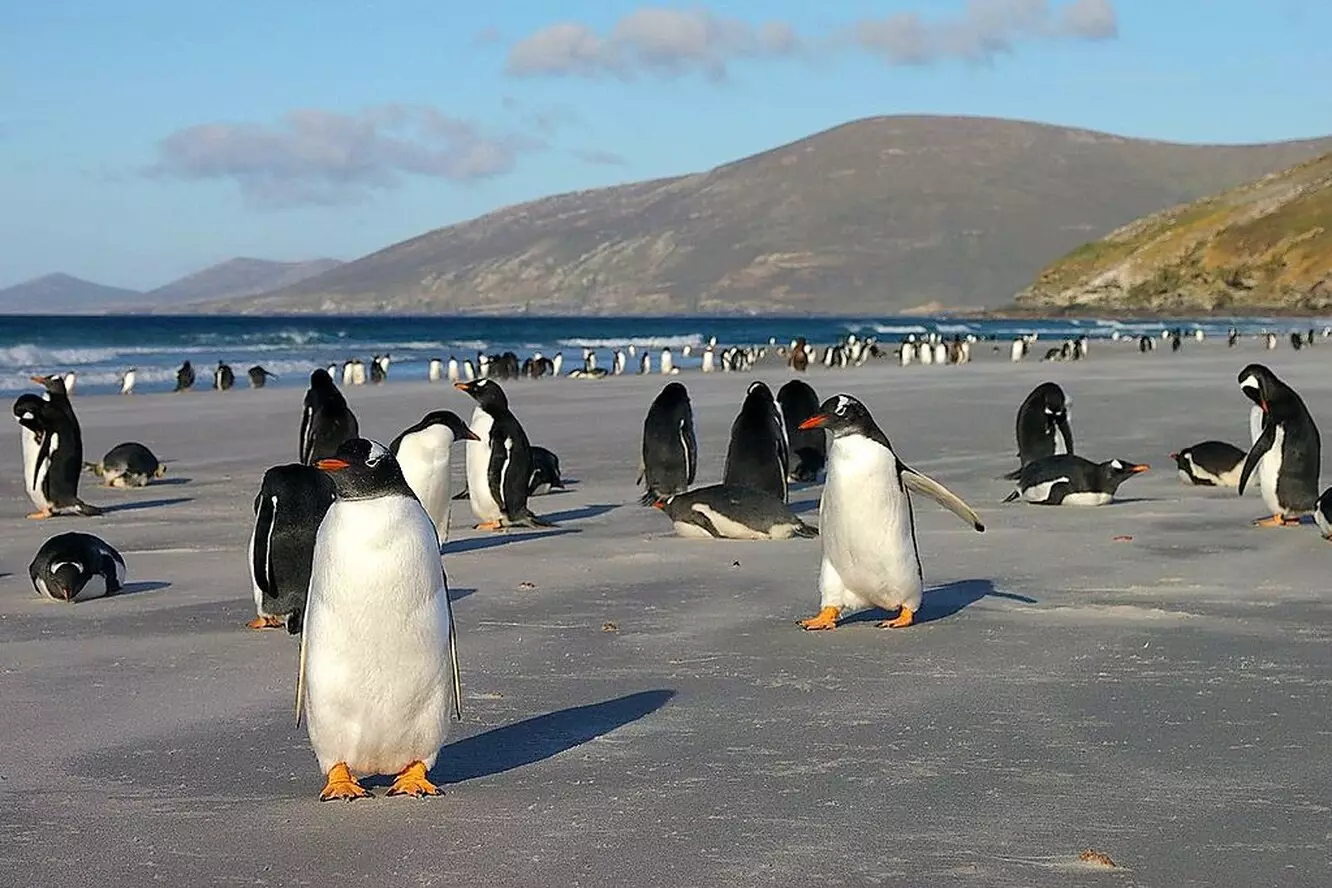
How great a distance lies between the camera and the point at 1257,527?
10305 mm

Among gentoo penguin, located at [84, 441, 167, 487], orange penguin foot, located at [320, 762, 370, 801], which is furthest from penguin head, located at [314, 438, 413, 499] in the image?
gentoo penguin, located at [84, 441, 167, 487]

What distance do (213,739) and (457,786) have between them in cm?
96

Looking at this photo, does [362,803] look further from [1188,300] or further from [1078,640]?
[1188,300]

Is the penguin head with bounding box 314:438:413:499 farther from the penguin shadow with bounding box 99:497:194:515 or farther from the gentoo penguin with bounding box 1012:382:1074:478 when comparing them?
the gentoo penguin with bounding box 1012:382:1074:478

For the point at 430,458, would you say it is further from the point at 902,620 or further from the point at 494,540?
the point at 902,620

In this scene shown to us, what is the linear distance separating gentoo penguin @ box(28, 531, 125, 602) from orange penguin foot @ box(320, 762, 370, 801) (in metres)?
3.85

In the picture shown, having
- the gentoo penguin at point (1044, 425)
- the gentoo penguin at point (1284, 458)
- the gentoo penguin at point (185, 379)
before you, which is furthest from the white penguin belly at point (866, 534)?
the gentoo penguin at point (185, 379)

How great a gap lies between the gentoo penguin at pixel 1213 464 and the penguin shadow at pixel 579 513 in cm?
402

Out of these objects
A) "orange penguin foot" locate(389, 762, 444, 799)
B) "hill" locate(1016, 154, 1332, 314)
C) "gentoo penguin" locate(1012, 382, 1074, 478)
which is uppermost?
"hill" locate(1016, 154, 1332, 314)

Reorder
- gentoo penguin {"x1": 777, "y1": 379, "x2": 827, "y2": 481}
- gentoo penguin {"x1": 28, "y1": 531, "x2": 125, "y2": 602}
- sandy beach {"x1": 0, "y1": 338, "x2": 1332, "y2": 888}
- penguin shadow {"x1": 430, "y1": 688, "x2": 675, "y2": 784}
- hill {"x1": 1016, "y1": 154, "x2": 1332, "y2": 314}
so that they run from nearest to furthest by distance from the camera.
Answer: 1. sandy beach {"x1": 0, "y1": 338, "x2": 1332, "y2": 888}
2. penguin shadow {"x1": 430, "y1": 688, "x2": 675, "y2": 784}
3. gentoo penguin {"x1": 28, "y1": 531, "x2": 125, "y2": 602}
4. gentoo penguin {"x1": 777, "y1": 379, "x2": 827, "y2": 481}
5. hill {"x1": 1016, "y1": 154, "x2": 1332, "y2": 314}

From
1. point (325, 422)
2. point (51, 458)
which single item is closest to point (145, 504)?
point (51, 458)

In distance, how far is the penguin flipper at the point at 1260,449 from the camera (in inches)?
414

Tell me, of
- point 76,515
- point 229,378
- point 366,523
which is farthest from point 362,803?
point 229,378

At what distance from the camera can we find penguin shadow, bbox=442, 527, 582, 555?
1012 cm
